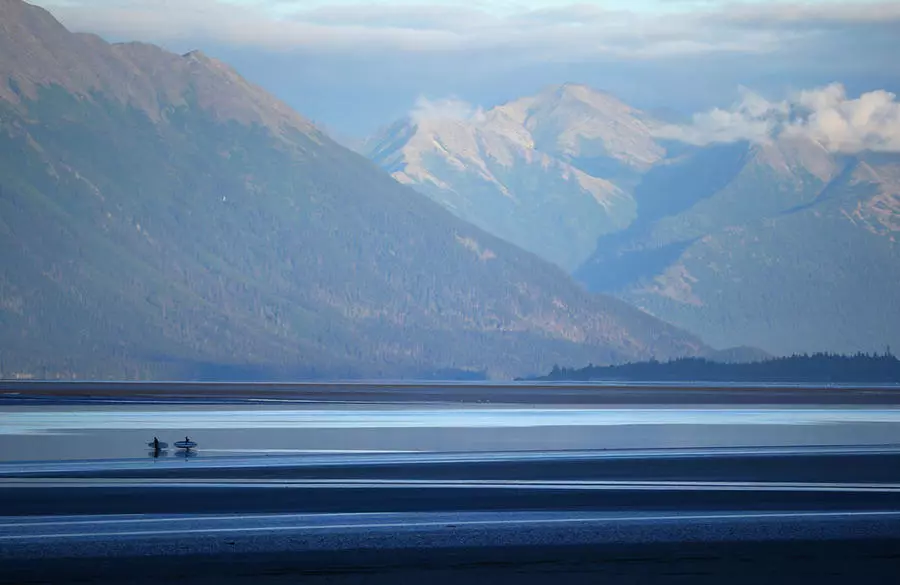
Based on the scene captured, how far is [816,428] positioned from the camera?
69.9 metres

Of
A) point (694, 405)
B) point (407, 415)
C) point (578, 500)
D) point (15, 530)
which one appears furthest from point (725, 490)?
point (694, 405)

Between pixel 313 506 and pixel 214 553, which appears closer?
pixel 214 553

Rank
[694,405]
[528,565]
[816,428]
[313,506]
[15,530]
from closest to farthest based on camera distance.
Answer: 1. [528,565]
2. [15,530]
3. [313,506]
4. [816,428]
5. [694,405]

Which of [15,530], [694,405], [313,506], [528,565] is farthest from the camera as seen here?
[694,405]

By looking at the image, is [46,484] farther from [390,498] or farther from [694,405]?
[694,405]

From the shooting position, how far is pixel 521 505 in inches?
1270

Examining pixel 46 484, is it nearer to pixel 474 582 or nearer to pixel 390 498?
pixel 390 498

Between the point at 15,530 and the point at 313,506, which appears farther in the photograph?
the point at 313,506

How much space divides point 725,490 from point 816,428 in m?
35.4

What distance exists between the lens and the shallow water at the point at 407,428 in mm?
54812

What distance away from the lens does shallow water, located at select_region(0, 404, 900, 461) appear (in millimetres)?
54812

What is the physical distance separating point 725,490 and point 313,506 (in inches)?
385

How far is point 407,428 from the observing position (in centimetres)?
6981

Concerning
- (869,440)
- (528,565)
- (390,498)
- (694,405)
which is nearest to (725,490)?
(390,498)
